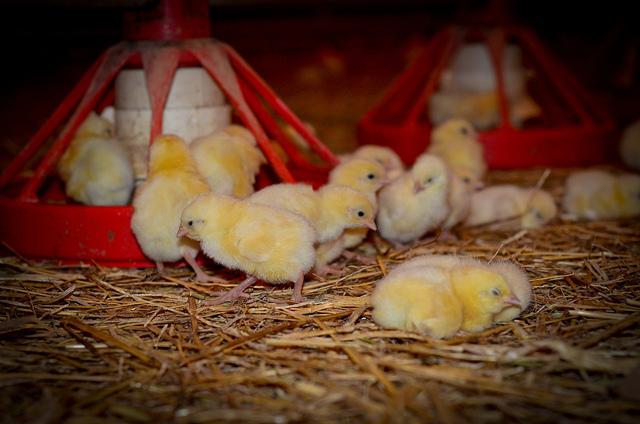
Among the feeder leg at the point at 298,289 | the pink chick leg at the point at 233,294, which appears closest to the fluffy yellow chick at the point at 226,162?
the pink chick leg at the point at 233,294

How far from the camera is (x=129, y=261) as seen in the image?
9.36ft

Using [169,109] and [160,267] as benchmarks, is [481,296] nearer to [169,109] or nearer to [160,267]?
[160,267]

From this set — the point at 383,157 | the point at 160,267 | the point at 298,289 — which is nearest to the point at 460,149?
the point at 383,157

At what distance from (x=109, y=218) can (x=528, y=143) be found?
246cm

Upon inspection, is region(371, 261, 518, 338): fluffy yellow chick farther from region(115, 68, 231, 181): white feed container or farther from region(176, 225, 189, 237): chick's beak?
region(115, 68, 231, 181): white feed container

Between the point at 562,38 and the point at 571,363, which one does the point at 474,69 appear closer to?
the point at 571,363

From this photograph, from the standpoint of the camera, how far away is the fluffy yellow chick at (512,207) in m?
3.37

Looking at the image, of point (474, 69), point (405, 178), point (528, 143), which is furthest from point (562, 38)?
point (405, 178)

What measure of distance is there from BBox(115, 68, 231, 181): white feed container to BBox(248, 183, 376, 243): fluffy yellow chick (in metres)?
0.70

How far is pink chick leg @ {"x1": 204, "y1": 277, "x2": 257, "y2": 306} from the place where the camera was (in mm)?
2459

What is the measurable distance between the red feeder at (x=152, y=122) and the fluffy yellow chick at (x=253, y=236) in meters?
0.44

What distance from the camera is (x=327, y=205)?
8.87ft

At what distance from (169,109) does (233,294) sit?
1.04 m

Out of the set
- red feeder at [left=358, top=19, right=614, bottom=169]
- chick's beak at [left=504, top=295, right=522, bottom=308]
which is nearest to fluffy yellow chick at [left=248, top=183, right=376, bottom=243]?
chick's beak at [left=504, top=295, right=522, bottom=308]
